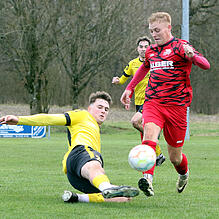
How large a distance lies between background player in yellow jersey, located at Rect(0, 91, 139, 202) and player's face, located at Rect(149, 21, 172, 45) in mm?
957

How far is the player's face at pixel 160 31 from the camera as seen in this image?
640 cm

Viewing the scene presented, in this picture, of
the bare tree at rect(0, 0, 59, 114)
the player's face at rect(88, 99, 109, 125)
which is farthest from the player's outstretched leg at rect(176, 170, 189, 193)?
the bare tree at rect(0, 0, 59, 114)

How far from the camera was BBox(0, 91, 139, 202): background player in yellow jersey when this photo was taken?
557 cm

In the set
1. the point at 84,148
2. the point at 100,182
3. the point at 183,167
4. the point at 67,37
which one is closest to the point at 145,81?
the point at 183,167

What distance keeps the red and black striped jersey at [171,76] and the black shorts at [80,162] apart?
111cm

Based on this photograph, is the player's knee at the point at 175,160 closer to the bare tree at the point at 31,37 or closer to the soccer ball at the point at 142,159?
the soccer ball at the point at 142,159

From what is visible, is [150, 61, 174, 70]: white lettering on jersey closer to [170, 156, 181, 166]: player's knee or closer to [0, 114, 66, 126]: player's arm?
[170, 156, 181, 166]: player's knee

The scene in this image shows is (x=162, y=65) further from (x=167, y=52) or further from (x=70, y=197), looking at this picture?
(x=70, y=197)

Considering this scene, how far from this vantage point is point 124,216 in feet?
16.8

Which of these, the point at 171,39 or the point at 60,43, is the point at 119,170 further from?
the point at 60,43

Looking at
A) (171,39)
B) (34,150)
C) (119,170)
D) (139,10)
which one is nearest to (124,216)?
(171,39)

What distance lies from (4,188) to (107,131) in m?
19.7

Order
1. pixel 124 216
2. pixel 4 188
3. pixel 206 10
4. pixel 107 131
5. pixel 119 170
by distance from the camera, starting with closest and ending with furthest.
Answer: pixel 124 216 → pixel 4 188 → pixel 119 170 → pixel 107 131 → pixel 206 10

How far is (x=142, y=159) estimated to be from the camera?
5.63m
